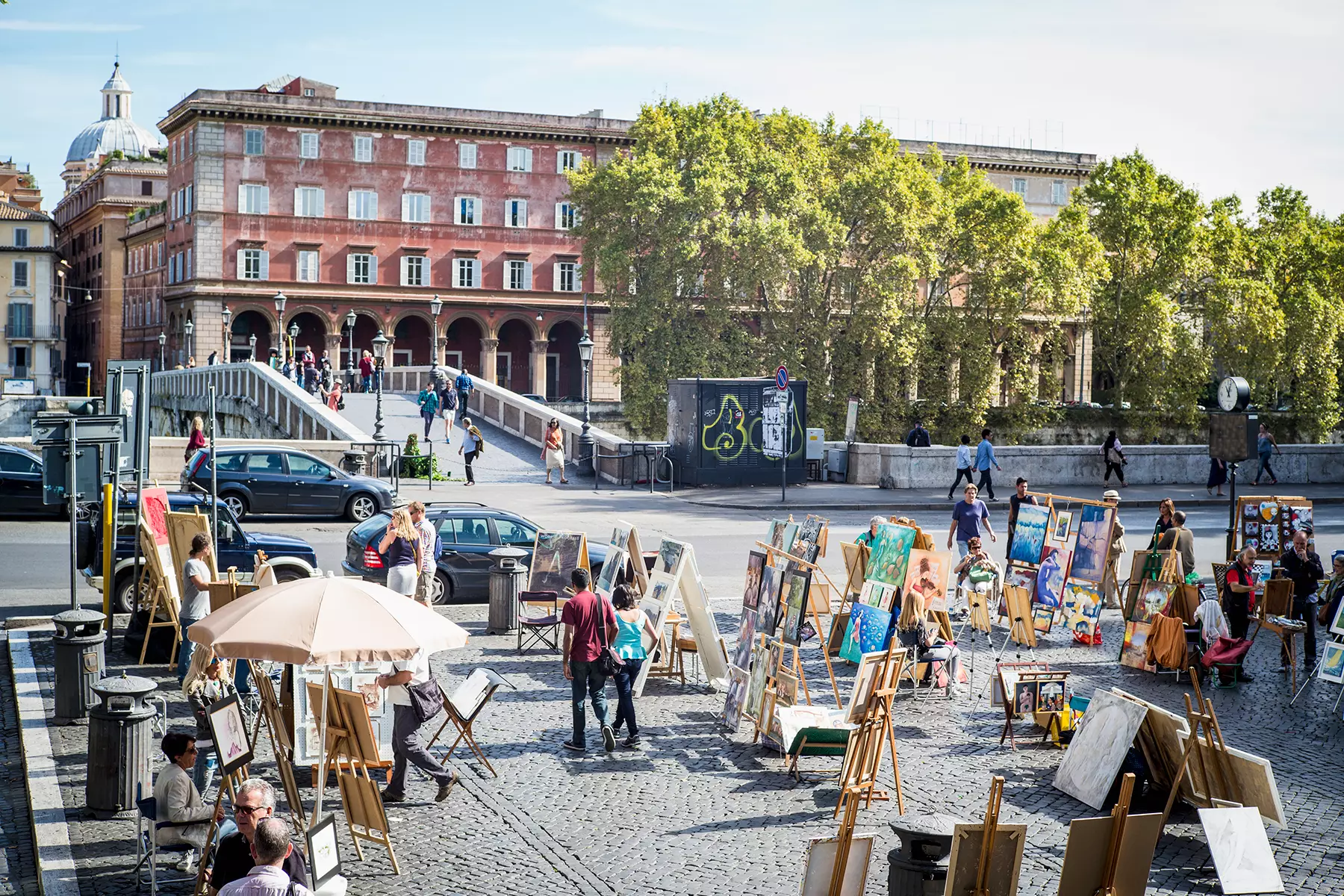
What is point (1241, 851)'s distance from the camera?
8914 mm

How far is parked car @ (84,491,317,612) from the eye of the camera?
16.9 meters

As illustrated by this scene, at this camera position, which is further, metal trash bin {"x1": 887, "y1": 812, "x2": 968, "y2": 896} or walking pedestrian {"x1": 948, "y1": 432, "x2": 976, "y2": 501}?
walking pedestrian {"x1": 948, "y1": 432, "x2": 976, "y2": 501}

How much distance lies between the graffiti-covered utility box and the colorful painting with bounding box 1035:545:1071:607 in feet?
53.8

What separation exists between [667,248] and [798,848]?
36619 millimetres

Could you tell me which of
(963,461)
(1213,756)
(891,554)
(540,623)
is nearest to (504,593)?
(540,623)

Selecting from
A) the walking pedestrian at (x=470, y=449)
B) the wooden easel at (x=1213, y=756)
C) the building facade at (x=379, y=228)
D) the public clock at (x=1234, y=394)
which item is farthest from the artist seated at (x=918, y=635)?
the building facade at (x=379, y=228)

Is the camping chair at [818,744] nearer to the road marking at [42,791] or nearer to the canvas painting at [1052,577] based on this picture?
the road marking at [42,791]

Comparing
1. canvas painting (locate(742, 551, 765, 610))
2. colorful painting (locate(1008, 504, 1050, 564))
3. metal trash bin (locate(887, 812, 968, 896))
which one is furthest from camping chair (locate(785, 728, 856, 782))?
colorful painting (locate(1008, 504, 1050, 564))

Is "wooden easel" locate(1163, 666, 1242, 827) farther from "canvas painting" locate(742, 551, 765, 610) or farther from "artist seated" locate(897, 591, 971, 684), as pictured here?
"canvas painting" locate(742, 551, 765, 610)

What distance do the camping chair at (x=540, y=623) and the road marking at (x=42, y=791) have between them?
17.4 ft

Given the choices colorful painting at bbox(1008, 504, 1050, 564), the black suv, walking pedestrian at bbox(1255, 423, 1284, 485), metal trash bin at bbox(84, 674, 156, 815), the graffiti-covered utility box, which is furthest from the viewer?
walking pedestrian at bbox(1255, 423, 1284, 485)

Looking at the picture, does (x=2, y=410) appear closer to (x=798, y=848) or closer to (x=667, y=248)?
(x=667, y=248)

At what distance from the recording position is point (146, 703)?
1111cm

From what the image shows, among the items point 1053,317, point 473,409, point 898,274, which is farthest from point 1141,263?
point 473,409
